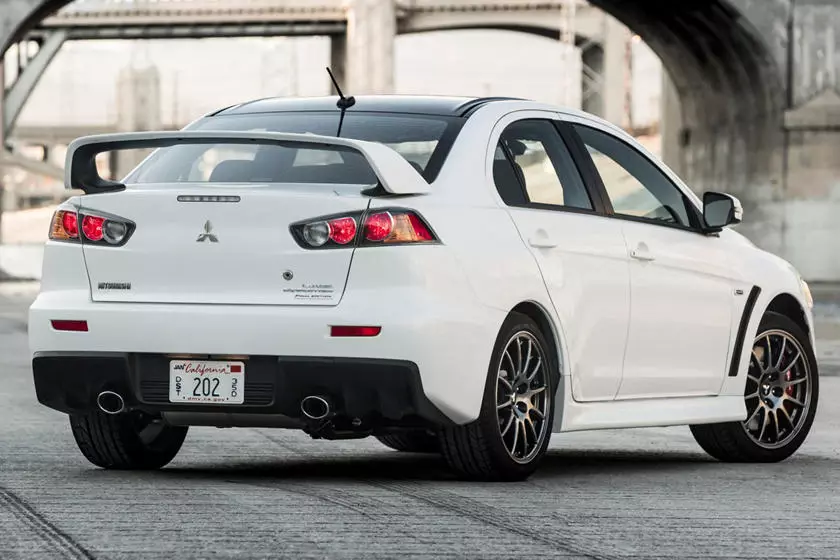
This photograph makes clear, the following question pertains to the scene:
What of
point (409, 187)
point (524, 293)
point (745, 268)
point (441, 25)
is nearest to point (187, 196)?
point (409, 187)

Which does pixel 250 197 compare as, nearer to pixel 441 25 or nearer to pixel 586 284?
pixel 586 284

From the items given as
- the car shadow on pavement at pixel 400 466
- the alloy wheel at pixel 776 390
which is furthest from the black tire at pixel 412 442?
the alloy wheel at pixel 776 390

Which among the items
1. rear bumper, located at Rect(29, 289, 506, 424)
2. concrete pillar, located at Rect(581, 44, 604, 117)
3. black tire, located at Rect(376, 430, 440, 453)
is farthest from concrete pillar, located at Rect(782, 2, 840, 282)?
concrete pillar, located at Rect(581, 44, 604, 117)

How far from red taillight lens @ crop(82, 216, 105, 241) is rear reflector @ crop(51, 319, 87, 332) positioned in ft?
1.07

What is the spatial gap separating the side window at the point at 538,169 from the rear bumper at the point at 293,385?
3.48 feet

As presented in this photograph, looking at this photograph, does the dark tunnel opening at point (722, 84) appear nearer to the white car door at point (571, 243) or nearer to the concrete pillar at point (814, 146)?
the concrete pillar at point (814, 146)

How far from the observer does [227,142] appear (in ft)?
25.7

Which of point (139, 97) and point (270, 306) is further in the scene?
point (139, 97)

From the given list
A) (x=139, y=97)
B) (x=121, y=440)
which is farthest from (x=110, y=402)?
(x=139, y=97)

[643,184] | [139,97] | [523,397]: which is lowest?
[523,397]

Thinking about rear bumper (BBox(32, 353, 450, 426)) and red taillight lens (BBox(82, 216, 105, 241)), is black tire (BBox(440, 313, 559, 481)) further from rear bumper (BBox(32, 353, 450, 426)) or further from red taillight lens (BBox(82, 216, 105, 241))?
red taillight lens (BBox(82, 216, 105, 241))

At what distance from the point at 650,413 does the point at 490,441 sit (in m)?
1.31

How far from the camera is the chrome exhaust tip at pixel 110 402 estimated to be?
7.83 metres

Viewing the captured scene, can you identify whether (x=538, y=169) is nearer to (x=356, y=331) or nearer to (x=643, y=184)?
(x=643, y=184)
